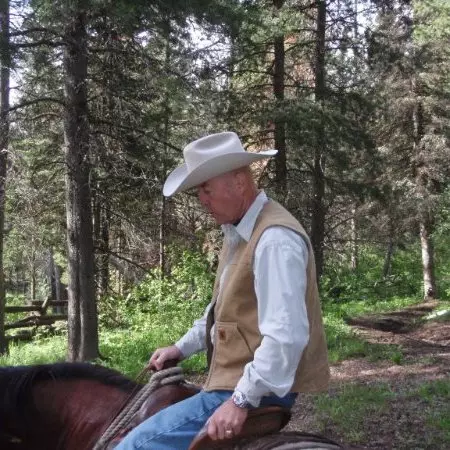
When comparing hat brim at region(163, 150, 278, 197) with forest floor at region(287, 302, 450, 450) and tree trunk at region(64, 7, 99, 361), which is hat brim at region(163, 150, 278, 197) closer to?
forest floor at region(287, 302, 450, 450)

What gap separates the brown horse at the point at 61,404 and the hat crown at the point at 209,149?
104cm

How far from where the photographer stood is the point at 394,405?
616 cm

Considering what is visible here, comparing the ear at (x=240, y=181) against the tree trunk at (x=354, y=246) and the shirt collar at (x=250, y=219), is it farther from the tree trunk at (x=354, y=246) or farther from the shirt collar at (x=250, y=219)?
the tree trunk at (x=354, y=246)

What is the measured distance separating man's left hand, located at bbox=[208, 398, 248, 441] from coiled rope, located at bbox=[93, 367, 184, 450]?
0.59m

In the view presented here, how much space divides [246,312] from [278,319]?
239 millimetres

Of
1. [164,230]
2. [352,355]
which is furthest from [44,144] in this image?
[352,355]

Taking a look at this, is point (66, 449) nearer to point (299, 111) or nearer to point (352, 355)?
point (352, 355)

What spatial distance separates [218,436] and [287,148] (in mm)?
12493

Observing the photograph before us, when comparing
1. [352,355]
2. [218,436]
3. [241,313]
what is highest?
[241,313]

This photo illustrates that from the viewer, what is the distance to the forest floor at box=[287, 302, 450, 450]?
529 centimetres

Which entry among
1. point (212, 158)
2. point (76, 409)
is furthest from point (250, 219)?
point (76, 409)

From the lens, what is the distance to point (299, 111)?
12617 mm

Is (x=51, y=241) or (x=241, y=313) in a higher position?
(x=51, y=241)

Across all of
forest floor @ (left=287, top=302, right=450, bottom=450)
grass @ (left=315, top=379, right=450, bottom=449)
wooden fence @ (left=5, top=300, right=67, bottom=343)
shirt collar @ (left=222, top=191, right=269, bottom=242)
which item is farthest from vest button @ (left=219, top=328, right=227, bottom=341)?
wooden fence @ (left=5, top=300, right=67, bottom=343)
